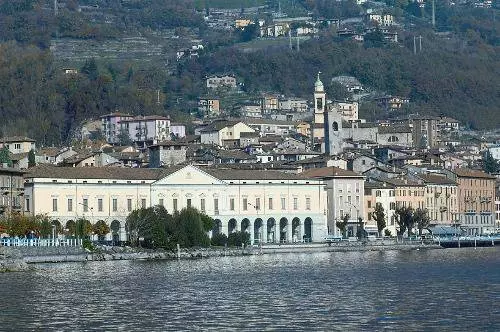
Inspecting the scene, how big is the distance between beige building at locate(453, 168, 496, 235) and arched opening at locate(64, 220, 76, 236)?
4287 cm

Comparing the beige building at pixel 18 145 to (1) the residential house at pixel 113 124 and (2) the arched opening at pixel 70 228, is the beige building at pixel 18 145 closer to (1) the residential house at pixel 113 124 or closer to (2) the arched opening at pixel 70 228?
(1) the residential house at pixel 113 124

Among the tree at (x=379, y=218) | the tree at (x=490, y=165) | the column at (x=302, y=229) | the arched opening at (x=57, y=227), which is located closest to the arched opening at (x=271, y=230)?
the column at (x=302, y=229)

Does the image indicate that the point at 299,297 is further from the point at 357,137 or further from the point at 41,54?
the point at 41,54

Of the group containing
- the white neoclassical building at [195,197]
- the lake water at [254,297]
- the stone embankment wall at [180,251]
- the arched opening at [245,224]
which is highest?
the white neoclassical building at [195,197]

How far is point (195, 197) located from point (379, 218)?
1458 cm

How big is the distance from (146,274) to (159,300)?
51.6 ft

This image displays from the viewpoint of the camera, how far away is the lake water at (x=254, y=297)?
43.8m

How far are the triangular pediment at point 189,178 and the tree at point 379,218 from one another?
42.3 feet

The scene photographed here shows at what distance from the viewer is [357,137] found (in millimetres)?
167500

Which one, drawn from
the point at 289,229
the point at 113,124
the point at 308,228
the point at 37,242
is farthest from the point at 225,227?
the point at 113,124

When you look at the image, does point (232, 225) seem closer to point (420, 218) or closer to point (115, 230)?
point (115, 230)

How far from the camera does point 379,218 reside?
113500 millimetres

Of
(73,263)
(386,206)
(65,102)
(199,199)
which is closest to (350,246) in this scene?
(199,199)

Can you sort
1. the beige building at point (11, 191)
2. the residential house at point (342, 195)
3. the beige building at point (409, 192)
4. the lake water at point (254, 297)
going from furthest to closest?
1. the beige building at point (409, 192)
2. the residential house at point (342, 195)
3. the beige building at point (11, 191)
4. the lake water at point (254, 297)
